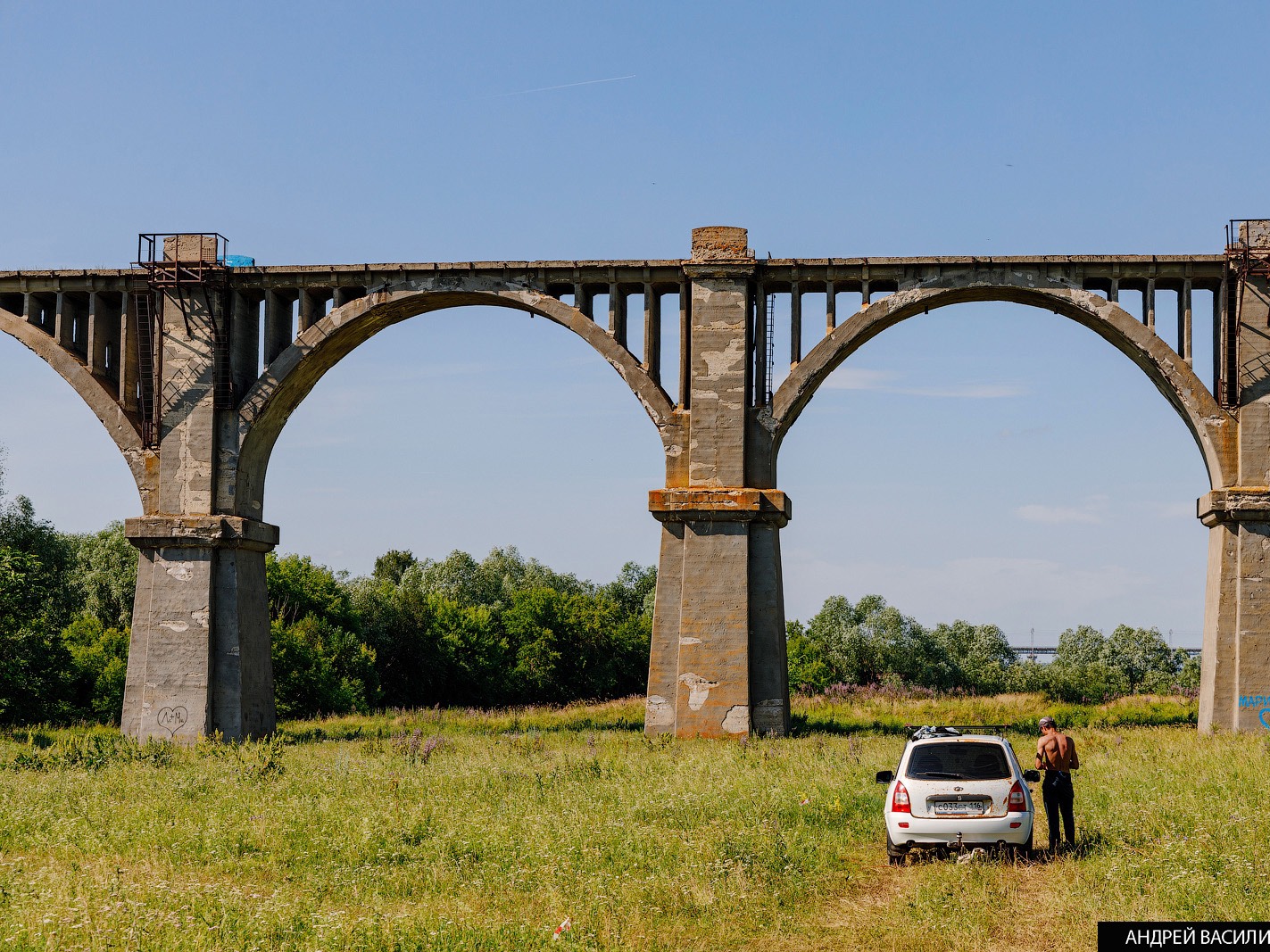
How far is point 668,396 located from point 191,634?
9.72 m

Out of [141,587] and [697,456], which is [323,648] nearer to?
[141,587]

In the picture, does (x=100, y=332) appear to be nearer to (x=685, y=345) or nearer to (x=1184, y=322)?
(x=685, y=345)

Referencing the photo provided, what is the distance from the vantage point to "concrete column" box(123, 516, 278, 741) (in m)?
23.7

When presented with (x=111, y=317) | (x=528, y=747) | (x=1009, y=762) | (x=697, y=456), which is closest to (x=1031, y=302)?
(x=697, y=456)

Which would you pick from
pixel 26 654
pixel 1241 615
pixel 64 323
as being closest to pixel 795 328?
pixel 1241 615

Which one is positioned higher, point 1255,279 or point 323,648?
point 1255,279

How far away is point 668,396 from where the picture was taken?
77.6ft

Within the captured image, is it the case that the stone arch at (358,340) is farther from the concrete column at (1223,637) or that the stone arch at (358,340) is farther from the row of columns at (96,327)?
the concrete column at (1223,637)

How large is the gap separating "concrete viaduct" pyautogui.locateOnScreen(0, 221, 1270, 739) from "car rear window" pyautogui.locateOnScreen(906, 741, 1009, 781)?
9.81 metres

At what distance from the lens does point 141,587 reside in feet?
80.2

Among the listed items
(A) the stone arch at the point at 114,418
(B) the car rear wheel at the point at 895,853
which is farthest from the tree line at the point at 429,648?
(B) the car rear wheel at the point at 895,853

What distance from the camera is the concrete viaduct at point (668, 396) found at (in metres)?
22.6

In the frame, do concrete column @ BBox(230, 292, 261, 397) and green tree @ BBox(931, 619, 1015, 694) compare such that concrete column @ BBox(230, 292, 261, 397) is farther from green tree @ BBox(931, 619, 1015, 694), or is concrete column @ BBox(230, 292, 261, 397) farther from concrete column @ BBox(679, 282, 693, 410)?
green tree @ BBox(931, 619, 1015, 694)

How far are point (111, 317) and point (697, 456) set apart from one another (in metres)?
12.0
